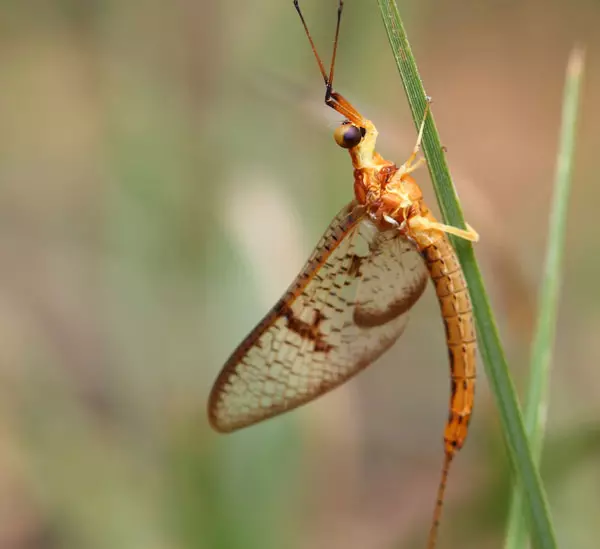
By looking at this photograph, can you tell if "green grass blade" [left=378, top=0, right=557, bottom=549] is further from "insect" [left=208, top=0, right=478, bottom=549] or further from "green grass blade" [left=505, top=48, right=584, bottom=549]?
"insect" [left=208, top=0, right=478, bottom=549]

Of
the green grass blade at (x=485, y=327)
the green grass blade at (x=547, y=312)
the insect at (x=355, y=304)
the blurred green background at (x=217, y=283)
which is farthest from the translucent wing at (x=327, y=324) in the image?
the green grass blade at (x=485, y=327)

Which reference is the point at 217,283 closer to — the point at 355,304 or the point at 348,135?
the point at 355,304

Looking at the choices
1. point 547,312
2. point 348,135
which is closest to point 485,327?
point 547,312

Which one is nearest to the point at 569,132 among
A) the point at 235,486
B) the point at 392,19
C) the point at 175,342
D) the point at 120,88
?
the point at 392,19

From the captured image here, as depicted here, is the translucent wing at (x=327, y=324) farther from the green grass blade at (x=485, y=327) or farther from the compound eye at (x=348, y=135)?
the green grass blade at (x=485, y=327)

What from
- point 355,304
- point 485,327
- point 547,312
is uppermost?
point 355,304

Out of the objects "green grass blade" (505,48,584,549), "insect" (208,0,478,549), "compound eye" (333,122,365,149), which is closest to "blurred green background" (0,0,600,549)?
"compound eye" (333,122,365,149)
